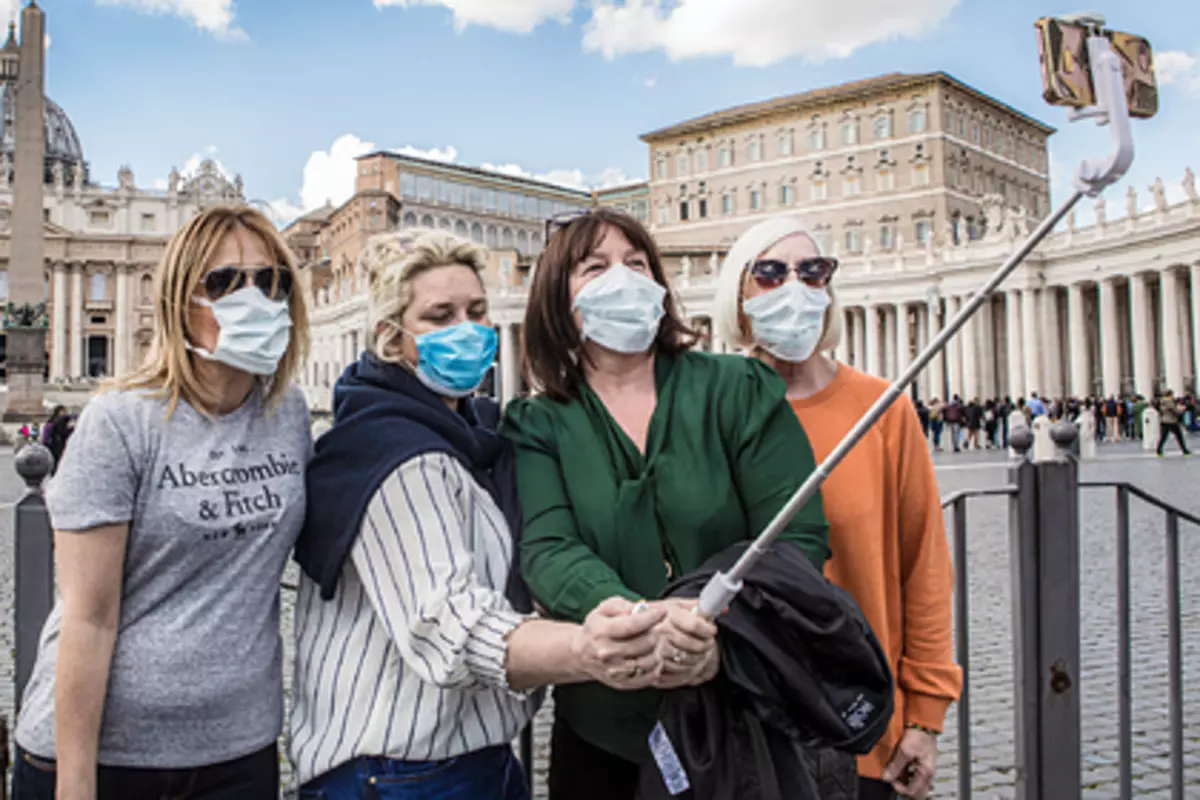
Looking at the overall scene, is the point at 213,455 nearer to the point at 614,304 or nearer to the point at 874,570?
the point at 614,304

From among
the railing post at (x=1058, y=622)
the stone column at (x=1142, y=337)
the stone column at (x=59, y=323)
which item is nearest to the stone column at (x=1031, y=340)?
the stone column at (x=1142, y=337)

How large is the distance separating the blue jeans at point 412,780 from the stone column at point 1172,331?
44574 millimetres

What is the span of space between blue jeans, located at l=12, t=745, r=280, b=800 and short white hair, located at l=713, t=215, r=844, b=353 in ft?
5.42

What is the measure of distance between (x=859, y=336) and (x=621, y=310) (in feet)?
182

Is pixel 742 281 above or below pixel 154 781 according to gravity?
above

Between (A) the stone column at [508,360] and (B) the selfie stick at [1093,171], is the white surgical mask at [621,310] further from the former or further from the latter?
(A) the stone column at [508,360]

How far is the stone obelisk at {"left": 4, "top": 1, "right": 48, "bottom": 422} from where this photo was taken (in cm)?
2600

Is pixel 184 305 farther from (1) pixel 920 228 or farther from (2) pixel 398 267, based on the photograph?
(1) pixel 920 228

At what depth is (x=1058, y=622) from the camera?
319 cm

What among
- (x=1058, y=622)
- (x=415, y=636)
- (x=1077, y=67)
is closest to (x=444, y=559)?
(x=415, y=636)

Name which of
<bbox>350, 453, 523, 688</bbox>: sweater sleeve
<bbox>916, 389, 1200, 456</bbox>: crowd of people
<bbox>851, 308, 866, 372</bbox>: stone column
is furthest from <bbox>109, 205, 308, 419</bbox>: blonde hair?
<bbox>851, 308, 866, 372</bbox>: stone column

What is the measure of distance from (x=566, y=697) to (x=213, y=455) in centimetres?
98

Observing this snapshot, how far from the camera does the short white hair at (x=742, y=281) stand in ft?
8.58

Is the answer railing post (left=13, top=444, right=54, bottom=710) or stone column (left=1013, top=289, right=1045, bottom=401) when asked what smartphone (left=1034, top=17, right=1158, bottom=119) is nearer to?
railing post (left=13, top=444, right=54, bottom=710)
